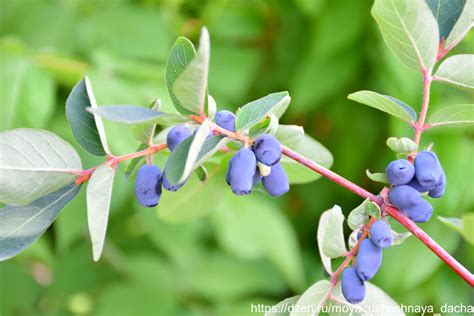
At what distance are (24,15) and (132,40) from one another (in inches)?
11.8

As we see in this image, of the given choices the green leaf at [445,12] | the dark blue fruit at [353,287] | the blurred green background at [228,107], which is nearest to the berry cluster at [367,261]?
the dark blue fruit at [353,287]

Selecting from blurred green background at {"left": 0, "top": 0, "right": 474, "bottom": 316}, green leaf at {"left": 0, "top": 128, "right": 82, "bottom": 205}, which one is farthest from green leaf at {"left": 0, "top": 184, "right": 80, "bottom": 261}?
blurred green background at {"left": 0, "top": 0, "right": 474, "bottom": 316}

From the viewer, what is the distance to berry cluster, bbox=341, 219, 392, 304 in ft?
1.94

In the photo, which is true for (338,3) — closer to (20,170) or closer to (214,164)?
(214,164)

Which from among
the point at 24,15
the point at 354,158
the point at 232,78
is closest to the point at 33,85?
the point at 24,15

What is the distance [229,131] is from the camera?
59cm

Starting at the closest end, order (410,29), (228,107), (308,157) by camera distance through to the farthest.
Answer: (410,29) < (308,157) < (228,107)

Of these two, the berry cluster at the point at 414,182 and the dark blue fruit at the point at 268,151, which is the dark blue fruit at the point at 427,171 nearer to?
the berry cluster at the point at 414,182

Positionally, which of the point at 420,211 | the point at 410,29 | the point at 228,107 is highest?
the point at 410,29

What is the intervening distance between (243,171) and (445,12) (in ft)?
0.89

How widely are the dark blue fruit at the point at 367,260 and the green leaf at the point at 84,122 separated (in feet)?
0.85

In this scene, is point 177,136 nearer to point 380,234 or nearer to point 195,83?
point 195,83

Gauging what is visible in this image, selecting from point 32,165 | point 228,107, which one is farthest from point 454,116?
point 228,107

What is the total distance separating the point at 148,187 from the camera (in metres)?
0.63
